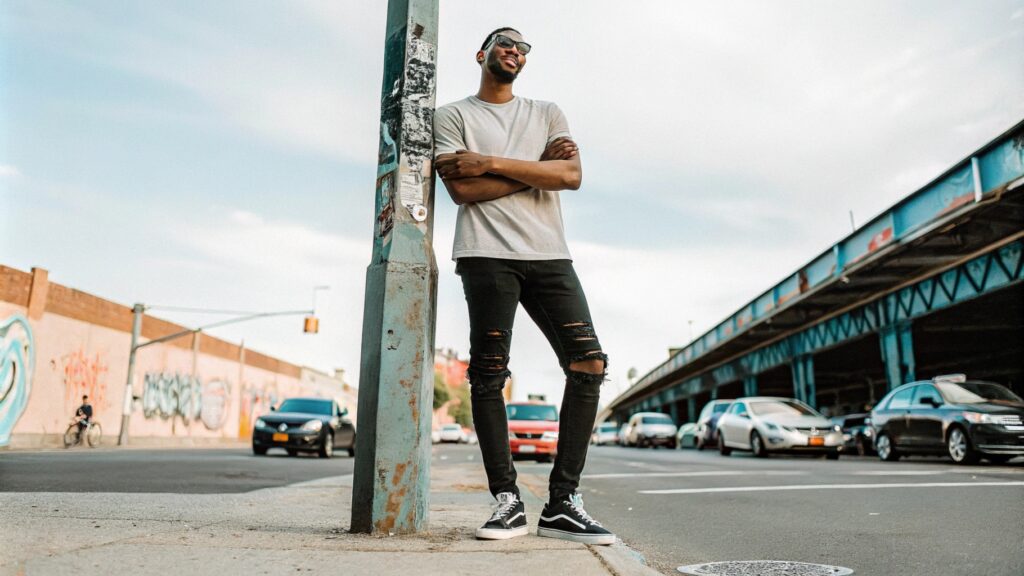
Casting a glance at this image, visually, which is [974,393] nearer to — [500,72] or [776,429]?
[776,429]

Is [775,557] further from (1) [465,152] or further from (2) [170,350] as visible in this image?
(2) [170,350]

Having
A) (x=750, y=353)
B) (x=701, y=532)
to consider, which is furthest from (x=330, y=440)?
(x=750, y=353)

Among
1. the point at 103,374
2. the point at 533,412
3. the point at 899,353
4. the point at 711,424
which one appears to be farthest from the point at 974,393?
the point at 103,374

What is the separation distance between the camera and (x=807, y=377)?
1049 inches

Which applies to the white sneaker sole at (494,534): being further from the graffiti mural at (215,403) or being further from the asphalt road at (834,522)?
the graffiti mural at (215,403)

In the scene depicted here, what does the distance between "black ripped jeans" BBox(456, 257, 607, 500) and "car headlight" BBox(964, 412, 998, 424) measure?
11.0 metres

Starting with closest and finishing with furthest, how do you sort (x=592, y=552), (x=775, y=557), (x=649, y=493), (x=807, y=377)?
1. (x=592, y=552)
2. (x=775, y=557)
3. (x=649, y=493)
4. (x=807, y=377)

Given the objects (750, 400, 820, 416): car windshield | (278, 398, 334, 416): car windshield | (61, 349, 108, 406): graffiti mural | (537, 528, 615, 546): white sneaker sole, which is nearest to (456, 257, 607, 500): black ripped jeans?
(537, 528, 615, 546): white sneaker sole

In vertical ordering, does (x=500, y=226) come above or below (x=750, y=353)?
below

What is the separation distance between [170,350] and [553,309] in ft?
98.2

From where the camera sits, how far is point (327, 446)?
54.5 ft

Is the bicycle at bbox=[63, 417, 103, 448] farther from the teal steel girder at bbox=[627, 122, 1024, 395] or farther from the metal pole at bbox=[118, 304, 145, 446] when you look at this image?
the teal steel girder at bbox=[627, 122, 1024, 395]

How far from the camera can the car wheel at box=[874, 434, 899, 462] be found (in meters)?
14.4

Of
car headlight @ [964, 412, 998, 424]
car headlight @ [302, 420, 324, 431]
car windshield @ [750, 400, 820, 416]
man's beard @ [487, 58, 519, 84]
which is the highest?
man's beard @ [487, 58, 519, 84]
